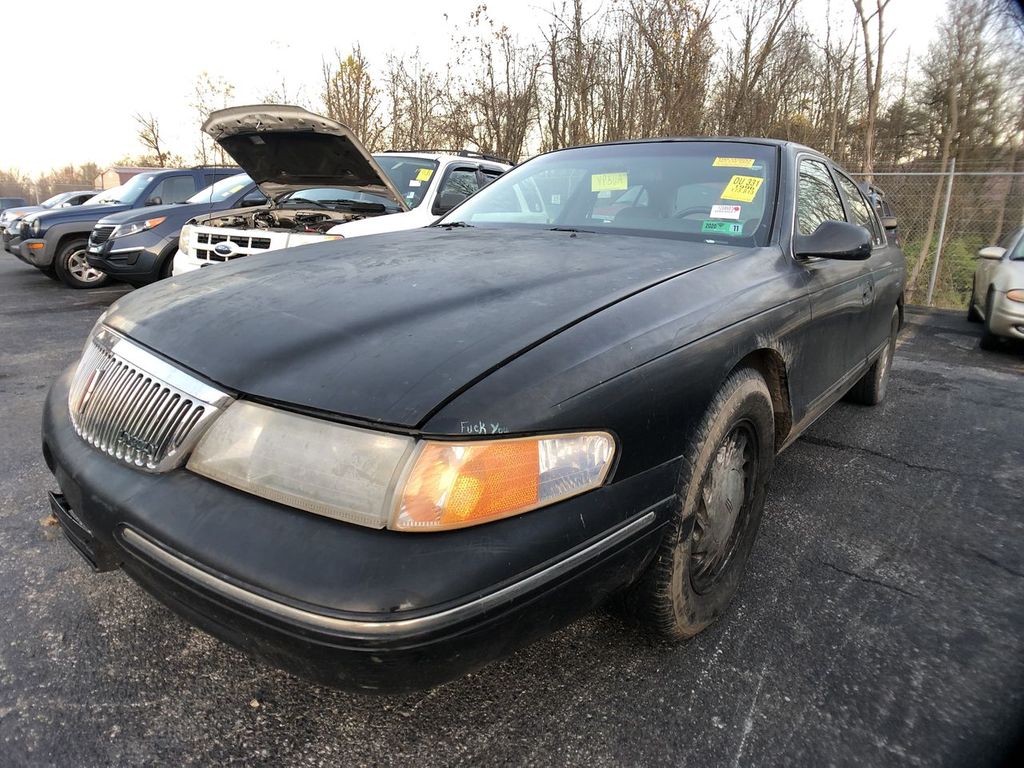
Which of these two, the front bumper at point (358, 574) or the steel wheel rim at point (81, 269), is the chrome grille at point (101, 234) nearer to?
the steel wheel rim at point (81, 269)

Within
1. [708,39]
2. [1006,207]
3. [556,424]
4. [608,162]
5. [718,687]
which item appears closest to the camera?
[556,424]

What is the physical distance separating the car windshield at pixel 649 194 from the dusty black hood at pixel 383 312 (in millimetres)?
238

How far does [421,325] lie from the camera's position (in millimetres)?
1518

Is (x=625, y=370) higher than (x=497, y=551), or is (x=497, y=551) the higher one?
(x=625, y=370)

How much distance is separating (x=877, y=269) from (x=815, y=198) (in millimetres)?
832

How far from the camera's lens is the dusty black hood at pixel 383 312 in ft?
4.33

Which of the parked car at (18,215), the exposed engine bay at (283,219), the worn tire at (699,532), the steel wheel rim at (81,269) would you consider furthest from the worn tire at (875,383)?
the parked car at (18,215)

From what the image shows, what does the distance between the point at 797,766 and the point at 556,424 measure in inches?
41.1

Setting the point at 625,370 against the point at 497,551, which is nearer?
the point at 497,551

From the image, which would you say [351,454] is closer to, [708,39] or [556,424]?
[556,424]

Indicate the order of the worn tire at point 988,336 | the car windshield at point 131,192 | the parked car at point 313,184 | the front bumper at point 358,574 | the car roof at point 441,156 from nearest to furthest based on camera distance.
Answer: the front bumper at point 358,574, the parked car at point 313,184, the car roof at point 441,156, the worn tire at point 988,336, the car windshield at point 131,192

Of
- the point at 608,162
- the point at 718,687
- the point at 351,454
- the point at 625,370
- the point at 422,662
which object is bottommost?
the point at 718,687

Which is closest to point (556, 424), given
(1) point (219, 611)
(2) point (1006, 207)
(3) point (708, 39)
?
(1) point (219, 611)

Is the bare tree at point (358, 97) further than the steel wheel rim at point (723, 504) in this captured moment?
Yes
